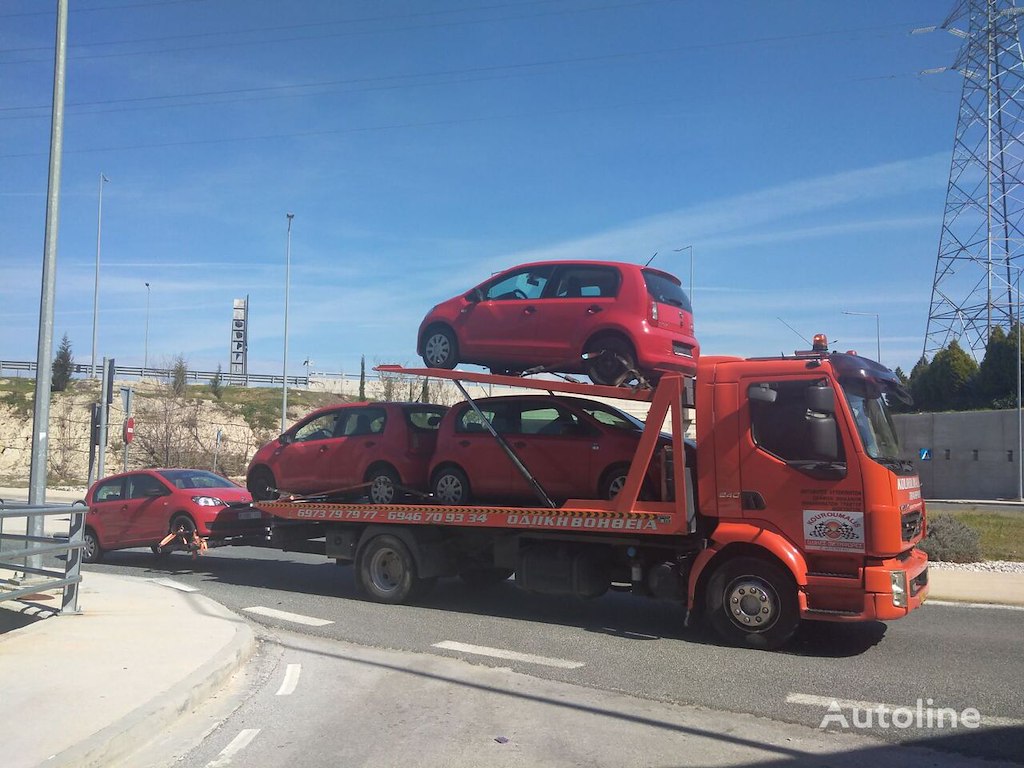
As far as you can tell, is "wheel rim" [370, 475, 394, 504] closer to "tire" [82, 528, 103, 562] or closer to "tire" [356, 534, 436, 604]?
"tire" [356, 534, 436, 604]

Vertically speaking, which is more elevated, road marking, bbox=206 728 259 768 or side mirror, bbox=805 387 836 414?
side mirror, bbox=805 387 836 414

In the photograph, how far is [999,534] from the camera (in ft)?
60.5

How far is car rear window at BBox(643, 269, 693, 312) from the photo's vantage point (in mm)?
9633

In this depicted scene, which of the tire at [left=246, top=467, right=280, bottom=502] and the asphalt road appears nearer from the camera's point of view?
the asphalt road

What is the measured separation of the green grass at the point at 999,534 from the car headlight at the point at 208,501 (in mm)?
12754

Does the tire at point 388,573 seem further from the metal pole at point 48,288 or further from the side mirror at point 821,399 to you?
the side mirror at point 821,399

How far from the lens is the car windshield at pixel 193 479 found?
15094mm

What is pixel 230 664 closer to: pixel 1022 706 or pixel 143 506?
pixel 1022 706

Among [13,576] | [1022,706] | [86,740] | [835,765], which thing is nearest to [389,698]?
[86,740]

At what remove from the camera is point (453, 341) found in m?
10.8

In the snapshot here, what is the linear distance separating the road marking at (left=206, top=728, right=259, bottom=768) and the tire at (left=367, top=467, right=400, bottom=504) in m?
5.28

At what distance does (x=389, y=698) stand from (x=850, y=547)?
4.19 metres

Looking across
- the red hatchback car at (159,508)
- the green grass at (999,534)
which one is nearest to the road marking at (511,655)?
the red hatchback car at (159,508)

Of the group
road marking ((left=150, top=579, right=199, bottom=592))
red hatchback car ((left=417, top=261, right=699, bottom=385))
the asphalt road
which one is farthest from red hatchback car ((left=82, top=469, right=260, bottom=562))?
red hatchback car ((left=417, top=261, right=699, bottom=385))
